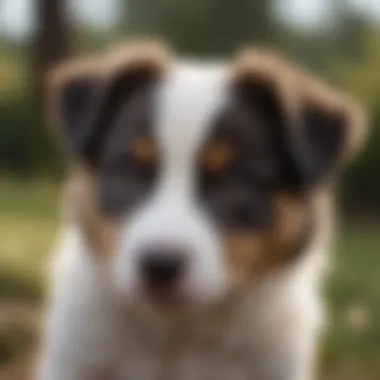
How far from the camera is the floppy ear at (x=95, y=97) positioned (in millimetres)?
1384

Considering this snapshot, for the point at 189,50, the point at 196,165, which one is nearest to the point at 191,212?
the point at 196,165

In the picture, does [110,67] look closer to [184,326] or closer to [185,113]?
[185,113]

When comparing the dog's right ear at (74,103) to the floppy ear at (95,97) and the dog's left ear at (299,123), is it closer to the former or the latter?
the floppy ear at (95,97)

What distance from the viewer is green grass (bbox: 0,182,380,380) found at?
68.4 inches

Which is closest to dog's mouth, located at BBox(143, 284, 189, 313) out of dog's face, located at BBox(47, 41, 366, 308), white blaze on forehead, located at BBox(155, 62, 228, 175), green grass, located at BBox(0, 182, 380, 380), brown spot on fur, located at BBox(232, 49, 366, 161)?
dog's face, located at BBox(47, 41, 366, 308)

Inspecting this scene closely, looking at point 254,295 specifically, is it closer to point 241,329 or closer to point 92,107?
point 241,329

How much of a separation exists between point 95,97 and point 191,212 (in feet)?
0.61

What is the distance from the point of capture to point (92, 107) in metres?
1.38

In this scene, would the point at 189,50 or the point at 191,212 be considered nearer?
the point at 191,212

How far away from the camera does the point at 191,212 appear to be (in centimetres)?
132

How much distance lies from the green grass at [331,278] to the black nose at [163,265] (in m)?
0.43

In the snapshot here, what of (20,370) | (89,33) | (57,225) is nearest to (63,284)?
(57,225)

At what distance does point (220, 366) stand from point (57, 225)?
0.35 meters

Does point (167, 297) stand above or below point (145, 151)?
below
